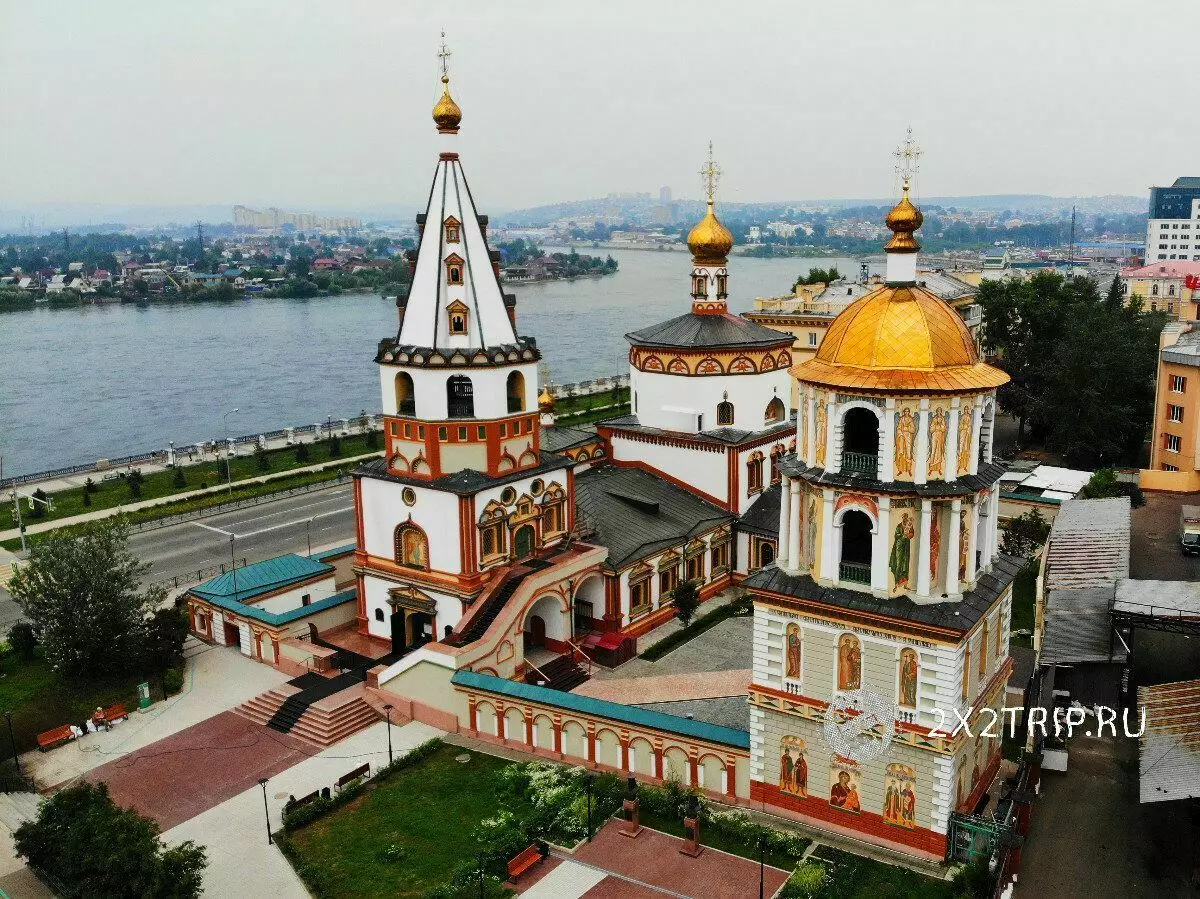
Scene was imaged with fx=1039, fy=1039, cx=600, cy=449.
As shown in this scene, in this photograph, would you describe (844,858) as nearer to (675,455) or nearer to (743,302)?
(675,455)

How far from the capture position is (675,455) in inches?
981

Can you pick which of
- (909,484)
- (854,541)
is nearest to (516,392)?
(854,541)

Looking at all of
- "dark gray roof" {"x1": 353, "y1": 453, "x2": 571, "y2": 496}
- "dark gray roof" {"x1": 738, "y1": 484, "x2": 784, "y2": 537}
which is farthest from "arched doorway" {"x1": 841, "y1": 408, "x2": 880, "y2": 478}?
"dark gray roof" {"x1": 738, "y1": 484, "x2": 784, "y2": 537}

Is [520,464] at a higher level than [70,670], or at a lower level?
higher

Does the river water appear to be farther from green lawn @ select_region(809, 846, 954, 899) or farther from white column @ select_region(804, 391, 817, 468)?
green lawn @ select_region(809, 846, 954, 899)

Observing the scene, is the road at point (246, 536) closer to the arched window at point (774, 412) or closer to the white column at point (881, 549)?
the arched window at point (774, 412)

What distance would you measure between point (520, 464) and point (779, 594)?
25.9 feet

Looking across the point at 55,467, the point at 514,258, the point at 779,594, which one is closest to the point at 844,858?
the point at 779,594

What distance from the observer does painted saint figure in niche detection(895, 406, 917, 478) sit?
12750mm

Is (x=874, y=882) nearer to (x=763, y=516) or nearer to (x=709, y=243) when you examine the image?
(x=763, y=516)

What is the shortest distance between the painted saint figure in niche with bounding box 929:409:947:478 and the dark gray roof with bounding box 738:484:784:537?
1088 cm

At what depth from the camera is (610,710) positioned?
1598 centimetres

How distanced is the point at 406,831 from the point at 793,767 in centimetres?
547

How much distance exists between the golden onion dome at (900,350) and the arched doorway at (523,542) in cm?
830
